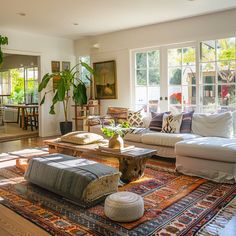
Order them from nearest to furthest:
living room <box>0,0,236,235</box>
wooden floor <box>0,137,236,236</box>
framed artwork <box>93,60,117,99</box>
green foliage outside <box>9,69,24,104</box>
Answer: wooden floor <box>0,137,236,236</box>, living room <box>0,0,236,235</box>, framed artwork <box>93,60,117,99</box>, green foliage outside <box>9,69,24,104</box>

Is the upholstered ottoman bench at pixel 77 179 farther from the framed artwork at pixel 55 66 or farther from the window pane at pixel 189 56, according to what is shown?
the framed artwork at pixel 55 66

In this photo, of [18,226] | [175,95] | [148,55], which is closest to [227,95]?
[175,95]

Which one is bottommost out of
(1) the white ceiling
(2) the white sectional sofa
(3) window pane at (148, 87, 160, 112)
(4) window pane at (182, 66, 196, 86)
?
(2) the white sectional sofa

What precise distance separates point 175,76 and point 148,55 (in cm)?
86

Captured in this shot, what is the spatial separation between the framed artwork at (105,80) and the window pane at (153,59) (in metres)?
1.01

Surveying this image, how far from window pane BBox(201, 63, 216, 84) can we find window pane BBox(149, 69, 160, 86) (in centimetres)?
103

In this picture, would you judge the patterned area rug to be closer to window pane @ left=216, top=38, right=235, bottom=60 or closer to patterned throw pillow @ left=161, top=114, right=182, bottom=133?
patterned throw pillow @ left=161, top=114, right=182, bottom=133

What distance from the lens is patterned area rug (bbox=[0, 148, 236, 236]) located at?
2.40 metres

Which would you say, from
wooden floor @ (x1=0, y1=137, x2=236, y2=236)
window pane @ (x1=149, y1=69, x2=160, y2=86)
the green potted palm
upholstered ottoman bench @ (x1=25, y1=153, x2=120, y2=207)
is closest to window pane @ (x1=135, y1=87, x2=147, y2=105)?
window pane @ (x1=149, y1=69, x2=160, y2=86)

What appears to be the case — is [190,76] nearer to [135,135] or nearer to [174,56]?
[174,56]

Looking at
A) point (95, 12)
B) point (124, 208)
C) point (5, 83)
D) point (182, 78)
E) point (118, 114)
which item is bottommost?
point (124, 208)

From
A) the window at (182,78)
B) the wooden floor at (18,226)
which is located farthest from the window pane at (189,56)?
the wooden floor at (18,226)

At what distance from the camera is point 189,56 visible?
5590 millimetres

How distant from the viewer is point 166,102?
237 inches
